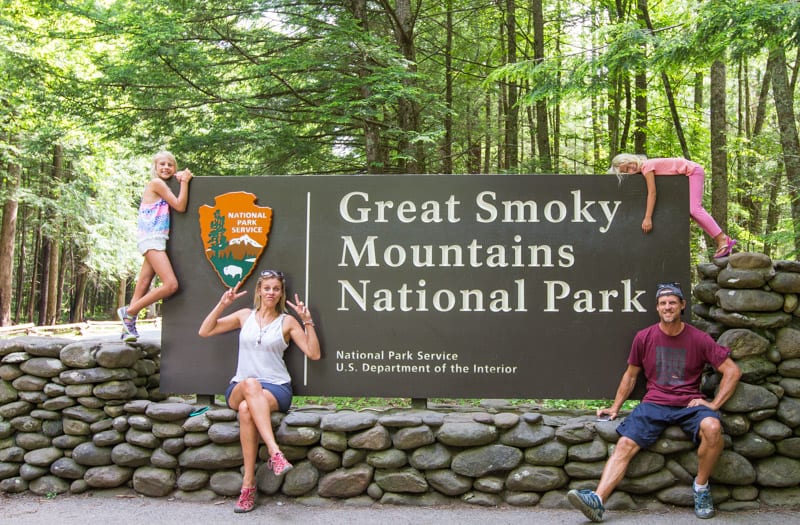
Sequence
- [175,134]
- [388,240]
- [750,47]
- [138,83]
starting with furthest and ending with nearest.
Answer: [175,134] < [138,83] < [750,47] < [388,240]

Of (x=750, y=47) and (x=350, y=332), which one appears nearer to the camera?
(x=350, y=332)

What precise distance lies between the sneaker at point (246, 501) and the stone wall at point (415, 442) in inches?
6.8

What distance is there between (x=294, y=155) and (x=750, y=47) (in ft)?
20.3

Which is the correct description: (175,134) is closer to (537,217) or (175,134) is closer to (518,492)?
(537,217)

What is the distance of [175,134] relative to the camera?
8.66 metres

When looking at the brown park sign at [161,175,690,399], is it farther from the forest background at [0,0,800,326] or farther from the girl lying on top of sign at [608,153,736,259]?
the forest background at [0,0,800,326]

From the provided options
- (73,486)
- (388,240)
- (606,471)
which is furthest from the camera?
(388,240)

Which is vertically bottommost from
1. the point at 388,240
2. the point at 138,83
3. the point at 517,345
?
the point at 517,345

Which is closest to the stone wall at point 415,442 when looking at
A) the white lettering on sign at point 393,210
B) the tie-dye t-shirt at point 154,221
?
the tie-dye t-shirt at point 154,221

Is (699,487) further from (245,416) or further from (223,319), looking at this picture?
(223,319)

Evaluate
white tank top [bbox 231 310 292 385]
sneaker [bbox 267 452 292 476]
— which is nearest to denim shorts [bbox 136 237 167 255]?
white tank top [bbox 231 310 292 385]

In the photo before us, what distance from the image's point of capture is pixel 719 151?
916 cm

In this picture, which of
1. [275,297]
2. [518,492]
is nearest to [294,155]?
[275,297]

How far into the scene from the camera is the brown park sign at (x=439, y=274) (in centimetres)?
444
